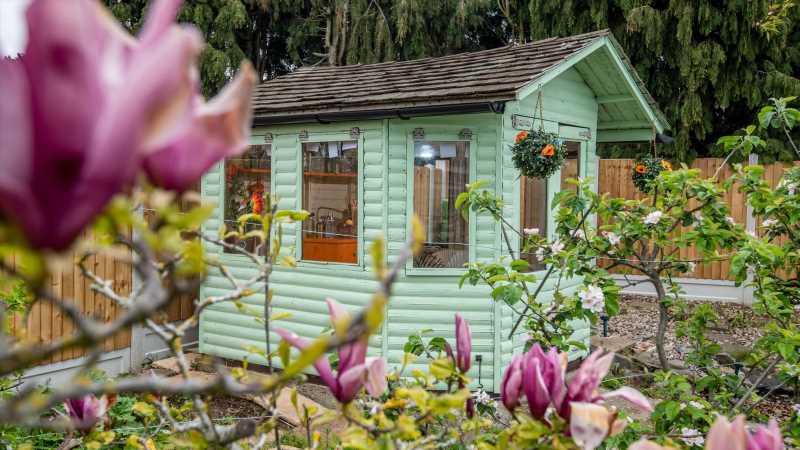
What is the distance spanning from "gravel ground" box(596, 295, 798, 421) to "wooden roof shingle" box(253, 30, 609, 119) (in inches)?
118

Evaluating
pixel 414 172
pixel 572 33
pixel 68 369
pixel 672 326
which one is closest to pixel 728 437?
pixel 414 172

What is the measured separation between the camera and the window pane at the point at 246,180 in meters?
6.83

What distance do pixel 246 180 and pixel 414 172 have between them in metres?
2.07

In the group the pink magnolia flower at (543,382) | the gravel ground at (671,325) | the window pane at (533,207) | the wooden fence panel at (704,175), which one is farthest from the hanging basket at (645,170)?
the pink magnolia flower at (543,382)

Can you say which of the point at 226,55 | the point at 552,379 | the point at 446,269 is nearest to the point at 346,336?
the point at 552,379

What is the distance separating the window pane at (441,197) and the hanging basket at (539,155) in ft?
3.07

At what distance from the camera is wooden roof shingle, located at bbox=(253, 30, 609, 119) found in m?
5.46

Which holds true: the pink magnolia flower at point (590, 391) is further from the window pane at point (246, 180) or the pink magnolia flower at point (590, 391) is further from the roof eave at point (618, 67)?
the window pane at point (246, 180)

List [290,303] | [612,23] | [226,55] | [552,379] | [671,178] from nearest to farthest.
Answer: [552,379], [671,178], [290,303], [612,23], [226,55]

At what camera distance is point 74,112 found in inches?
12.7

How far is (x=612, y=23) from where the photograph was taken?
41.2ft

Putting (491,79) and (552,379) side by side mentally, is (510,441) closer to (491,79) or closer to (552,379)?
(552,379)

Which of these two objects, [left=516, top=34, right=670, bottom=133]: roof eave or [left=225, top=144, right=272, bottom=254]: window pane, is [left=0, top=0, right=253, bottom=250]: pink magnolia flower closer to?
[left=516, top=34, right=670, bottom=133]: roof eave

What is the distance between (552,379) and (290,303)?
5865mm
